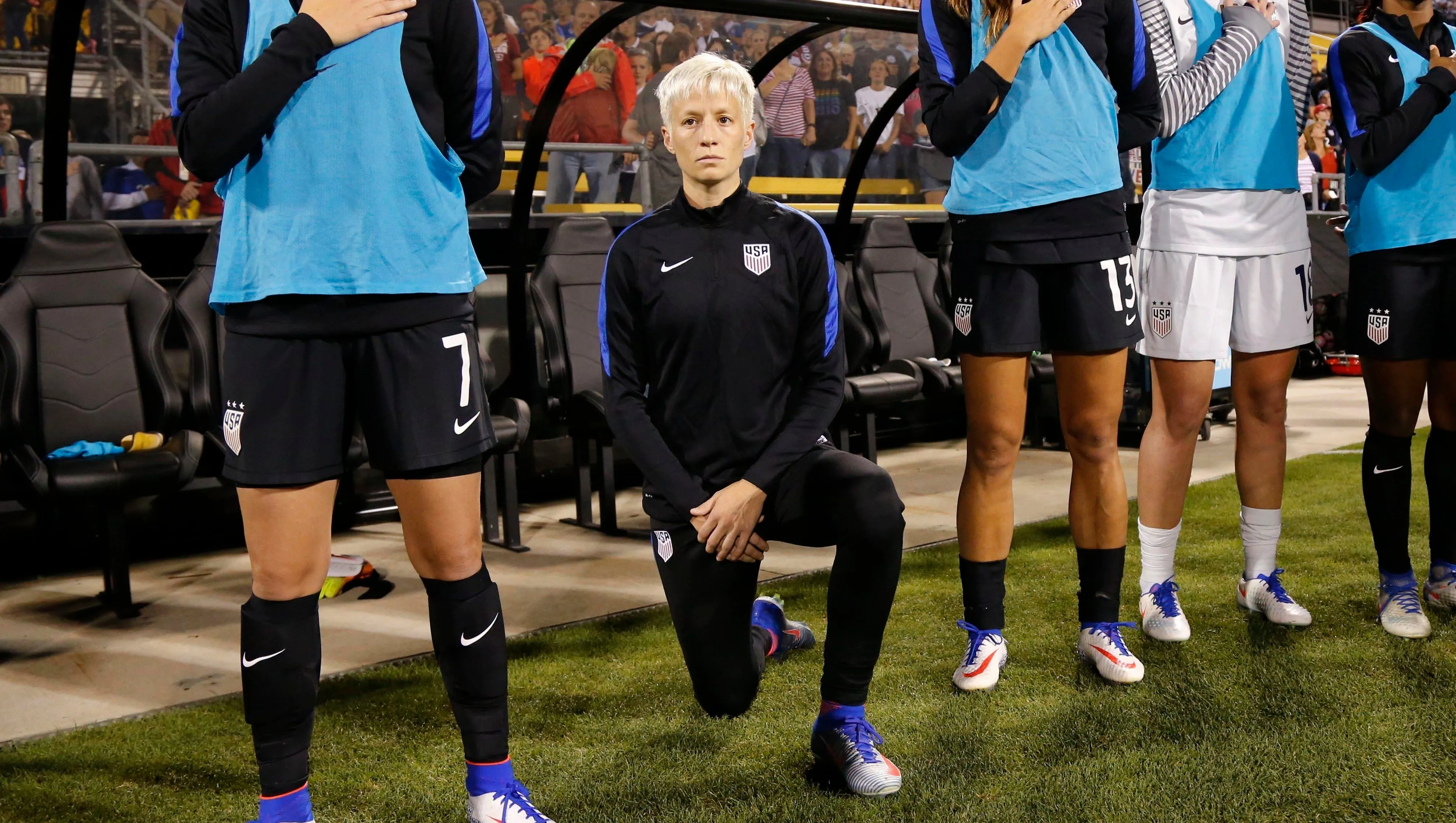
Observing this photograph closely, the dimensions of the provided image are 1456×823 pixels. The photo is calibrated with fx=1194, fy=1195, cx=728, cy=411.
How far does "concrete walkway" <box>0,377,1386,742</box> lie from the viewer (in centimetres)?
318

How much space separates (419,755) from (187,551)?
108 inches

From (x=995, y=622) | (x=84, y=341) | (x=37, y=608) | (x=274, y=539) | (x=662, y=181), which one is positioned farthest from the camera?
(x=662, y=181)

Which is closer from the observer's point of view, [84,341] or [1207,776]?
[1207,776]

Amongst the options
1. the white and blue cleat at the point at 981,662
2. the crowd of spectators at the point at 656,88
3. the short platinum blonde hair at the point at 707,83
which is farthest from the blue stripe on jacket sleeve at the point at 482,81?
the crowd of spectators at the point at 656,88

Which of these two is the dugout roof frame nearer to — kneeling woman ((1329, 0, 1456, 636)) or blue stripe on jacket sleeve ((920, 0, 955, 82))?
blue stripe on jacket sleeve ((920, 0, 955, 82))

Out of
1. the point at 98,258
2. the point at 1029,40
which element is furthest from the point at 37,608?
the point at 1029,40

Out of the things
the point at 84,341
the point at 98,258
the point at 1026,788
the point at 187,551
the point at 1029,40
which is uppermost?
the point at 1029,40

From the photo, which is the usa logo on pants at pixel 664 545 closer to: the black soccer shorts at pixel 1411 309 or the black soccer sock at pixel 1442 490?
the black soccer shorts at pixel 1411 309

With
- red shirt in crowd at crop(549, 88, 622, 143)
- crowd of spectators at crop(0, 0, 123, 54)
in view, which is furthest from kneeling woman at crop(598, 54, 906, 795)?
red shirt in crowd at crop(549, 88, 622, 143)

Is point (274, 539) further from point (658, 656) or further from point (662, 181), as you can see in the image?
point (662, 181)

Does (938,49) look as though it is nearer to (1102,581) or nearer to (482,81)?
(482,81)

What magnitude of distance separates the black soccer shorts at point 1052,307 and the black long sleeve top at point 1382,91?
0.79 metres

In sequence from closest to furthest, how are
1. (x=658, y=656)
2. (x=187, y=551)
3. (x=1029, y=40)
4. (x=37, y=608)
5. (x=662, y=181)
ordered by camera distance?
1. (x=1029, y=40)
2. (x=658, y=656)
3. (x=37, y=608)
4. (x=187, y=551)
5. (x=662, y=181)

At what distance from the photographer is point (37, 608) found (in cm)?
404
